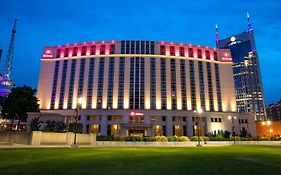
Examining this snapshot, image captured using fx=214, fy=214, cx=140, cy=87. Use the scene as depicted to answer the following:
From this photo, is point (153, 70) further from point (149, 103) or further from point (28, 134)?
point (28, 134)

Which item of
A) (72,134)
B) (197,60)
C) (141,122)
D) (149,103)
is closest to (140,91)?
(149,103)

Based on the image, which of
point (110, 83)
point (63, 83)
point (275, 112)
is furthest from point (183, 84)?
point (275, 112)

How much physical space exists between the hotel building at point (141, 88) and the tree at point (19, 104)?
16.3m

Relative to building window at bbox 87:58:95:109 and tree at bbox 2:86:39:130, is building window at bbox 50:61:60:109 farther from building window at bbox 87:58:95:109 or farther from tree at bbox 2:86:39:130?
tree at bbox 2:86:39:130

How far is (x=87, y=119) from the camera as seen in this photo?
80.3 metres

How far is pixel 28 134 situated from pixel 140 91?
5155 cm

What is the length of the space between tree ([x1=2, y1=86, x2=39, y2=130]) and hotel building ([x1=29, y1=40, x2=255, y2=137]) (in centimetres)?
1629

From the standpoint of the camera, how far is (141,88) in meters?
83.9

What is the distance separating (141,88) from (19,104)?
41.9 metres

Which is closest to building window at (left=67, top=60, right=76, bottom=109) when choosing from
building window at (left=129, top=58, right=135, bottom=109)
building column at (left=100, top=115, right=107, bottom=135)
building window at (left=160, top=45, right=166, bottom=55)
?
building column at (left=100, top=115, right=107, bottom=135)

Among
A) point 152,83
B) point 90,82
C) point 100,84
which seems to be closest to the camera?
point 100,84

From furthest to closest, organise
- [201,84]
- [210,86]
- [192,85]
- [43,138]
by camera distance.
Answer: [210,86]
[201,84]
[192,85]
[43,138]

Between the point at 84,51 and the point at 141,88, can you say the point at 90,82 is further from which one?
the point at 141,88

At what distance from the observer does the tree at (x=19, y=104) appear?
61.5 metres
